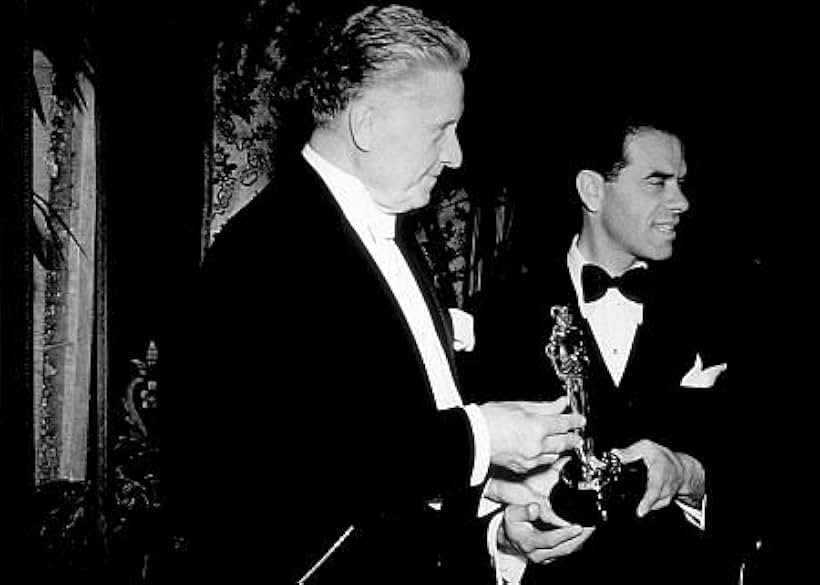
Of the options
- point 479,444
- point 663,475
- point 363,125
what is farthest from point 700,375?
point 363,125

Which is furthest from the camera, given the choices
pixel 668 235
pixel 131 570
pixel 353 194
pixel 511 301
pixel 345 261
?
pixel 131 570

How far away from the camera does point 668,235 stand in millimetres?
2510

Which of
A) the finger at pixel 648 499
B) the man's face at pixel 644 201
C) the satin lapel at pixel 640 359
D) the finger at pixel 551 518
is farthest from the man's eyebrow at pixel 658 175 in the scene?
the finger at pixel 551 518

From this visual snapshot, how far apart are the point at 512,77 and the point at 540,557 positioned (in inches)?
96.8

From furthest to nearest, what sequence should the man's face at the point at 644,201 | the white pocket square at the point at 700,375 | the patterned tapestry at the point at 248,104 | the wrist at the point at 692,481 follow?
the patterned tapestry at the point at 248,104, the man's face at the point at 644,201, the white pocket square at the point at 700,375, the wrist at the point at 692,481

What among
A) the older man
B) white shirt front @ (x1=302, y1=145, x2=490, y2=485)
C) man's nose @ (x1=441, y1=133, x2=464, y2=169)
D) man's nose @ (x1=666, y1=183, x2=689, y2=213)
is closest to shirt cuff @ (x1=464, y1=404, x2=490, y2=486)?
the older man

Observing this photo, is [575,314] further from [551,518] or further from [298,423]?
[298,423]

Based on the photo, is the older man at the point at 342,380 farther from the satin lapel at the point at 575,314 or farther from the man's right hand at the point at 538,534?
the satin lapel at the point at 575,314

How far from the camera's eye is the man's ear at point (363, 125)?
1.67 meters

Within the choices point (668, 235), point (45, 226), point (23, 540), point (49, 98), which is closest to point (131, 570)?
point (23, 540)

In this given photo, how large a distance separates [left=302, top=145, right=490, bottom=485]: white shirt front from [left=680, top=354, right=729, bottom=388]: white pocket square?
642 millimetres

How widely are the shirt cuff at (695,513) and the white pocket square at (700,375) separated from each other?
27cm

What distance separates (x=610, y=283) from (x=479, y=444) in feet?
3.18

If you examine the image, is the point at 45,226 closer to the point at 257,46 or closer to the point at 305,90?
the point at 257,46
